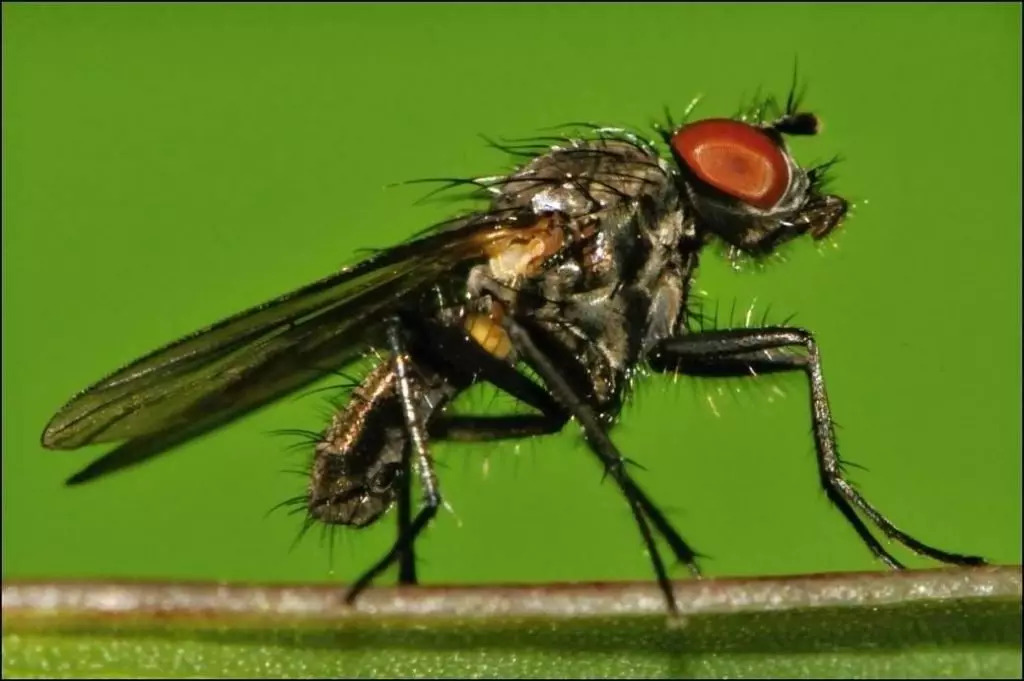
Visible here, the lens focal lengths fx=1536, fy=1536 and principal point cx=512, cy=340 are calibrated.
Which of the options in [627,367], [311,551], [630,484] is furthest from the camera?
[311,551]

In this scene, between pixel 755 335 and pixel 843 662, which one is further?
pixel 755 335

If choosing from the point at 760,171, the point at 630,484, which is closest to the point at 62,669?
the point at 630,484

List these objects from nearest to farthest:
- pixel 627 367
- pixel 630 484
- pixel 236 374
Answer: pixel 630 484 < pixel 236 374 < pixel 627 367

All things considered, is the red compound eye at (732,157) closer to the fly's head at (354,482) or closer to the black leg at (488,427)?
the black leg at (488,427)

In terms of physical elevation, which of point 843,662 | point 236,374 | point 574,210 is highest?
point 574,210

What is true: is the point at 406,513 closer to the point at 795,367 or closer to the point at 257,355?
the point at 257,355

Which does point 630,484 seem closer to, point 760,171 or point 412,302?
point 412,302

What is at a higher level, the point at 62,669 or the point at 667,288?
the point at 667,288

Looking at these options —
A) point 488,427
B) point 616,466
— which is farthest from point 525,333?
point 616,466

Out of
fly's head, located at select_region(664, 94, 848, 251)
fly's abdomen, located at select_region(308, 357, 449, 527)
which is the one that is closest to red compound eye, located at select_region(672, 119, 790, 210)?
fly's head, located at select_region(664, 94, 848, 251)
